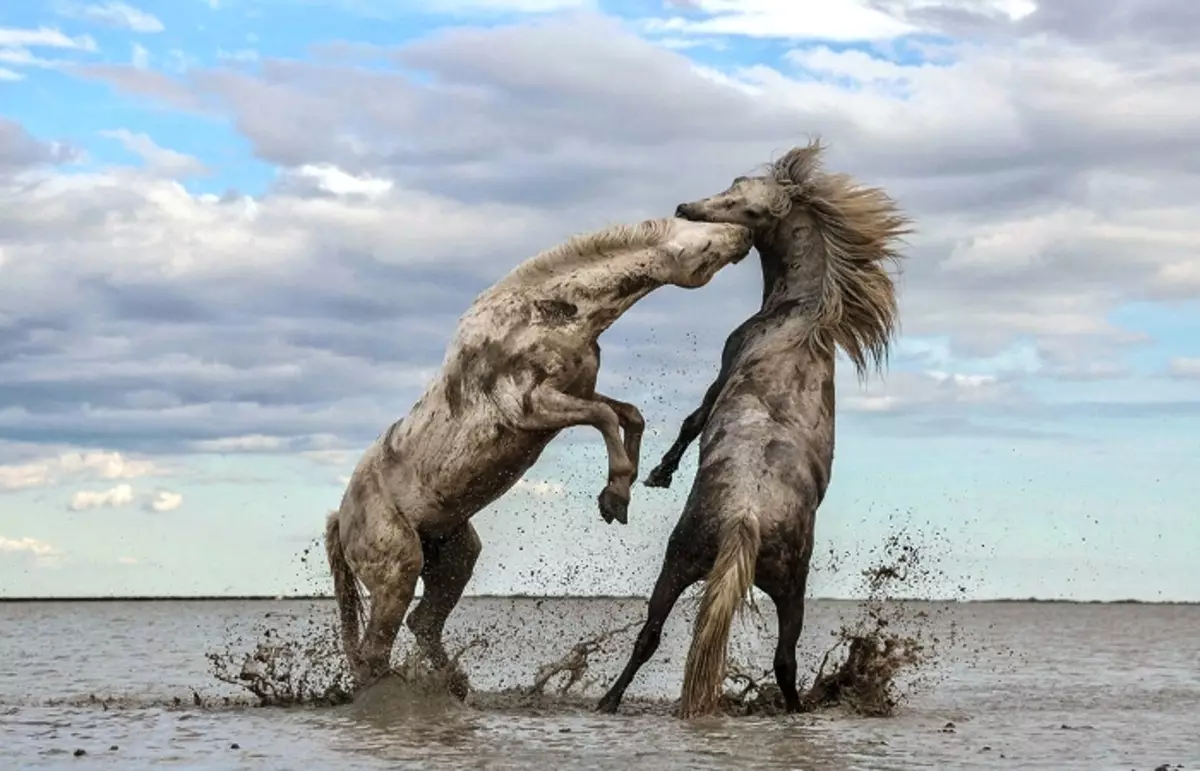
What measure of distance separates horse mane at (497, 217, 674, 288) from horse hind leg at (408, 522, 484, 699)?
177 cm

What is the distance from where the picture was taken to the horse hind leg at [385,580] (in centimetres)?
1059

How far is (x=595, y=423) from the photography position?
9.88m

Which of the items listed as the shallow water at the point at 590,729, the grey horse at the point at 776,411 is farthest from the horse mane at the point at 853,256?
the shallow water at the point at 590,729

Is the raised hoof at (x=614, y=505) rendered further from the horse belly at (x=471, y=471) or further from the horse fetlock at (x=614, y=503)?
the horse belly at (x=471, y=471)

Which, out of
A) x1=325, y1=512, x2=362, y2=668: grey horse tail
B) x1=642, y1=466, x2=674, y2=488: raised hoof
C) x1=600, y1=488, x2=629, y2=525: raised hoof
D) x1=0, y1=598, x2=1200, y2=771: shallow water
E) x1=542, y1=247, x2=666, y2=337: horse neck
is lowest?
x1=0, y1=598, x2=1200, y2=771: shallow water

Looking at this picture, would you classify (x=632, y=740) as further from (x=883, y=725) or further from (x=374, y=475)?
(x=374, y=475)

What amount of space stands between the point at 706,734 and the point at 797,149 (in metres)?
4.04

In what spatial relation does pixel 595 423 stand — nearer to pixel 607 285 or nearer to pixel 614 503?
pixel 614 503

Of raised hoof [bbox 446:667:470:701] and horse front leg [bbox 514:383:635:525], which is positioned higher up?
horse front leg [bbox 514:383:635:525]

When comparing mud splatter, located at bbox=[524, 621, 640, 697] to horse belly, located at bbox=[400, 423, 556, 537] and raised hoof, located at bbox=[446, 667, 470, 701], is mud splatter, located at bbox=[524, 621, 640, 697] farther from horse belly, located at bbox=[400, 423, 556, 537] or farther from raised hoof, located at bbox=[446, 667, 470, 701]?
horse belly, located at bbox=[400, 423, 556, 537]

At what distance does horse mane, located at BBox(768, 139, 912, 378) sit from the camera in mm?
10641

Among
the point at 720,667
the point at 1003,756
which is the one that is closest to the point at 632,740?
the point at 720,667

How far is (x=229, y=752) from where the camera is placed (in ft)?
27.6

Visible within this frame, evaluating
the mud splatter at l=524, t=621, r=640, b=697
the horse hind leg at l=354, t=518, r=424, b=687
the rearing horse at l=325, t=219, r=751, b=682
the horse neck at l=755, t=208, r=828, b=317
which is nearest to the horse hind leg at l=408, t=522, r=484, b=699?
the rearing horse at l=325, t=219, r=751, b=682
